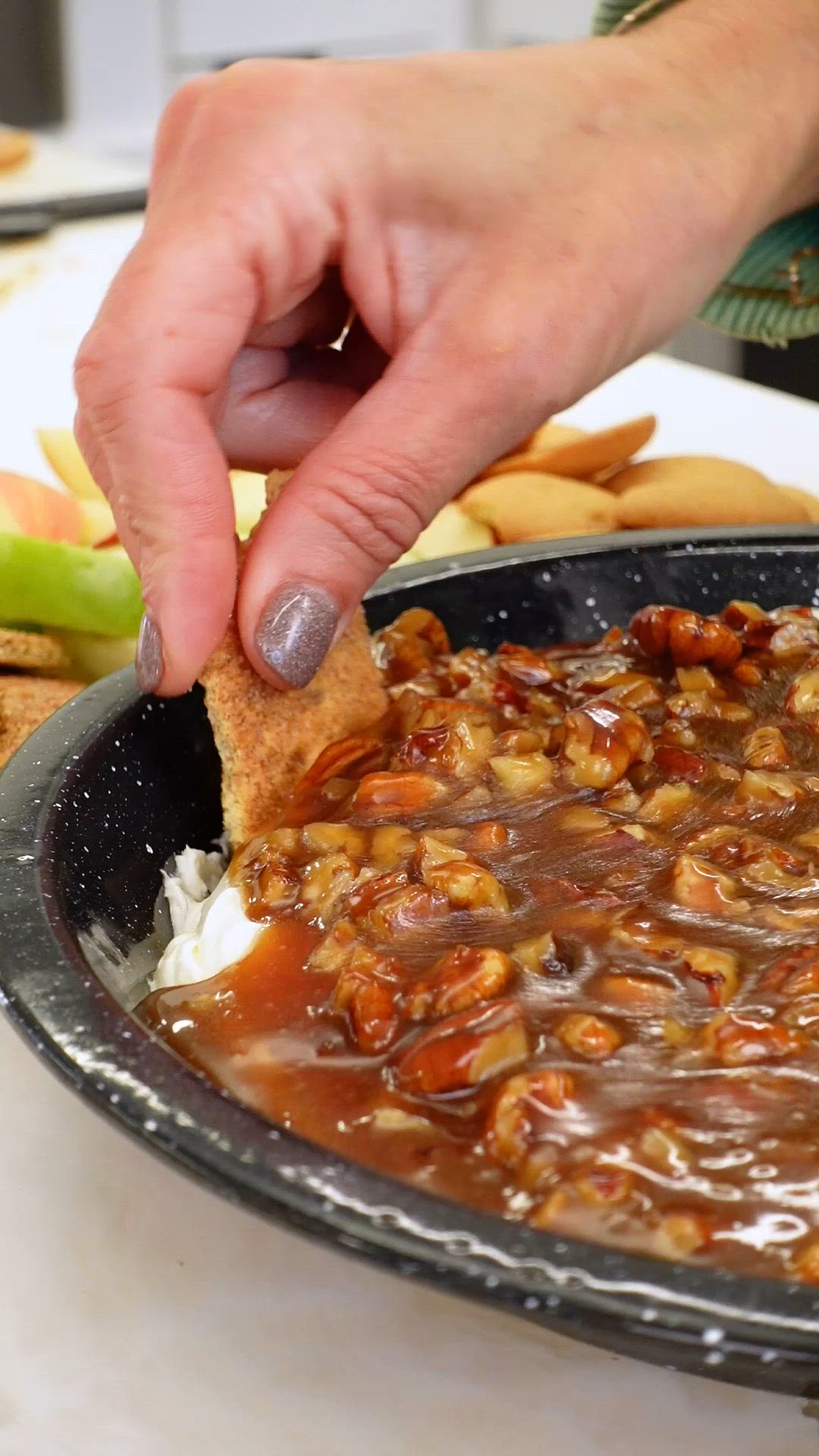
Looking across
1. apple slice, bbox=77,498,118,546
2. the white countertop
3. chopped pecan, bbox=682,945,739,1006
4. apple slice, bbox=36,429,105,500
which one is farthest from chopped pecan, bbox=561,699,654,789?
apple slice, bbox=36,429,105,500

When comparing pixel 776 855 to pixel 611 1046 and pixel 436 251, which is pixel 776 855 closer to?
pixel 611 1046

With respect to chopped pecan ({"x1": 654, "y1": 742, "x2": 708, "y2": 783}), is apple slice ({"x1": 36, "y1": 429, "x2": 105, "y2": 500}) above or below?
below

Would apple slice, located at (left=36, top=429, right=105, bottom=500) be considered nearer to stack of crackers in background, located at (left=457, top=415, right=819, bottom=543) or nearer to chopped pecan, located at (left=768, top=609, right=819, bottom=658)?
stack of crackers in background, located at (left=457, top=415, right=819, bottom=543)

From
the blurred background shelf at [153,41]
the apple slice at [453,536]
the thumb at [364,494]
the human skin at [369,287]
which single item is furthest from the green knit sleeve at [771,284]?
the blurred background shelf at [153,41]

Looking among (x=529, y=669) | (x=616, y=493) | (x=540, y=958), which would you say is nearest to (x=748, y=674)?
(x=529, y=669)

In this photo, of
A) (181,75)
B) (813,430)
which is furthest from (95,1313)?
(181,75)

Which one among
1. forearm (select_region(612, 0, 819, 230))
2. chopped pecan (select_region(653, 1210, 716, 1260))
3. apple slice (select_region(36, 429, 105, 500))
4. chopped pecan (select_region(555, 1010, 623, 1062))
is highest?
forearm (select_region(612, 0, 819, 230))
